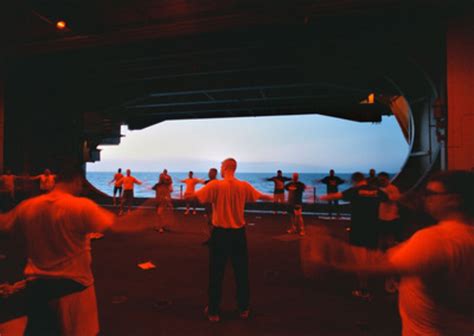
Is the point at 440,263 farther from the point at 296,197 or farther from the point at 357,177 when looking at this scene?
the point at 296,197

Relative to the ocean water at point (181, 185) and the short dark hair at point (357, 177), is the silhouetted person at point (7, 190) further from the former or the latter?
the short dark hair at point (357, 177)

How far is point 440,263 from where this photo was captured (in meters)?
1.23

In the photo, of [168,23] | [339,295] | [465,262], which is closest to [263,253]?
[339,295]

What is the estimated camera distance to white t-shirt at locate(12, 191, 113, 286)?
188 cm

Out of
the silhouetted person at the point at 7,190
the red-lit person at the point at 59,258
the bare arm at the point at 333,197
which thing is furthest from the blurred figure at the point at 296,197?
the silhouetted person at the point at 7,190

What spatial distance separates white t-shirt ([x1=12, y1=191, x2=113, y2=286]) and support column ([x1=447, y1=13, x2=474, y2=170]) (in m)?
7.75

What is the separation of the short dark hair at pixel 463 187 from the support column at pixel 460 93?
21.7 ft

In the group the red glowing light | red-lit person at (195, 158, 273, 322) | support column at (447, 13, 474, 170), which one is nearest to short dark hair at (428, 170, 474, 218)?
red-lit person at (195, 158, 273, 322)

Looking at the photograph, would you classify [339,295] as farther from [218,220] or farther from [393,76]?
[393,76]

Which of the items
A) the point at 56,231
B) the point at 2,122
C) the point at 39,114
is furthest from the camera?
Result: the point at 39,114

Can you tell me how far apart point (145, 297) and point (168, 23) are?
273 inches

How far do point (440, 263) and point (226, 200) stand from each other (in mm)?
2450

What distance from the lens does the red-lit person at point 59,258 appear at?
1820 mm

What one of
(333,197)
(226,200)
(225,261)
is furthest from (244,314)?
(333,197)
